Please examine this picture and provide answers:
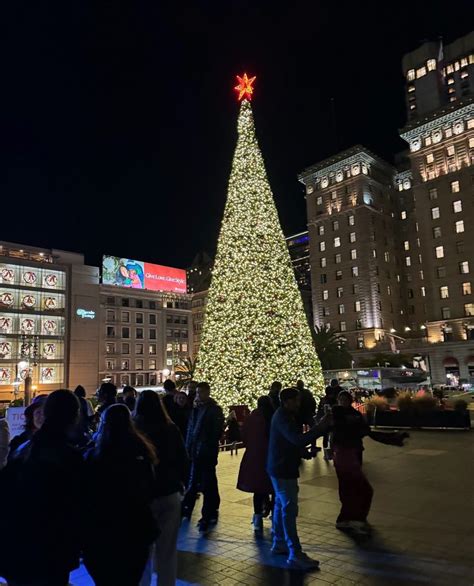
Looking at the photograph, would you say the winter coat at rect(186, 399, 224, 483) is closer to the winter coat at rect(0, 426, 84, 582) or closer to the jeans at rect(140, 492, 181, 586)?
the jeans at rect(140, 492, 181, 586)

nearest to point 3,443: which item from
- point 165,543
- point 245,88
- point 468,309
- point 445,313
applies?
point 165,543

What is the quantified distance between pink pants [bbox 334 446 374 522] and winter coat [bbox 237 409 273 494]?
1.17 metres

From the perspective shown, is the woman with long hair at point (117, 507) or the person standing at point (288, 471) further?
the person standing at point (288, 471)

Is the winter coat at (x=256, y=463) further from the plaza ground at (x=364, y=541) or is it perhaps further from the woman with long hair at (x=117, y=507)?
the woman with long hair at (x=117, y=507)

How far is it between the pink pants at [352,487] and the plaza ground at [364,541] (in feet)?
1.03

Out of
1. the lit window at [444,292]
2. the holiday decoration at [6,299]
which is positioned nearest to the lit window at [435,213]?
the lit window at [444,292]

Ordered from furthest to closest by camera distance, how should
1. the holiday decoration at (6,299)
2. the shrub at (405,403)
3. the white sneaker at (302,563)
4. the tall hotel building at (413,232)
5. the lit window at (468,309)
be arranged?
1. the tall hotel building at (413,232)
2. the lit window at (468,309)
3. the holiday decoration at (6,299)
4. the shrub at (405,403)
5. the white sneaker at (302,563)

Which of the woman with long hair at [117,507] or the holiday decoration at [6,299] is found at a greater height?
the holiday decoration at [6,299]

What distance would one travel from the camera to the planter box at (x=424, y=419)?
1780 centimetres

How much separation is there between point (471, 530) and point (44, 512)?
611 cm

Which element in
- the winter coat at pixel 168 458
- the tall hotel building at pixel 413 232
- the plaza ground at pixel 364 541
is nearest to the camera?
the winter coat at pixel 168 458

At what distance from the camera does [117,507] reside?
3.33m

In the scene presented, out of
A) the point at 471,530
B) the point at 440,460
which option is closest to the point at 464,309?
the point at 440,460

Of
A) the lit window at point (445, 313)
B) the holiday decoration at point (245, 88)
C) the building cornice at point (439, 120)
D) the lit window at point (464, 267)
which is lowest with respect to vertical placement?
the lit window at point (445, 313)
